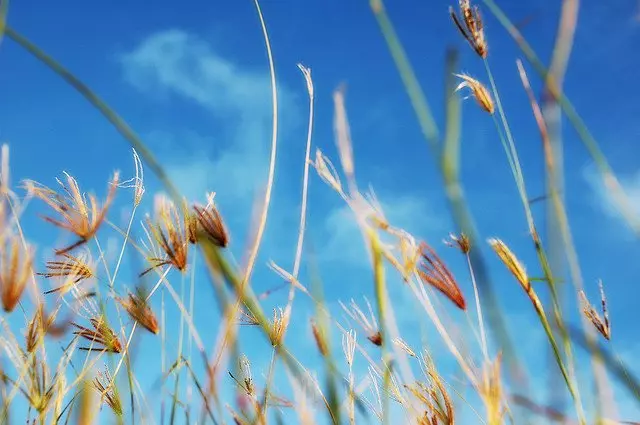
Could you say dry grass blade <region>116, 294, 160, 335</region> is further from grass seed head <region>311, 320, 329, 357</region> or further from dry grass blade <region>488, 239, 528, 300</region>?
dry grass blade <region>488, 239, 528, 300</region>

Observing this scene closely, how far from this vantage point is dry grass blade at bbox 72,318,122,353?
1.49 m

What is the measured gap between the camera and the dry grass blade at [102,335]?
1.49 m

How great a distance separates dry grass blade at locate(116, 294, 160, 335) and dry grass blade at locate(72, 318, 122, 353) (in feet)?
0.69

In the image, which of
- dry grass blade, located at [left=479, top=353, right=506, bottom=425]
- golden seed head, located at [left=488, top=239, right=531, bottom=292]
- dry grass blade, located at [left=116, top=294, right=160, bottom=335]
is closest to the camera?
dry grass blade, located at [left=479, top=353, right=506, bottom=425]

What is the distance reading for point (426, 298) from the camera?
1113mm

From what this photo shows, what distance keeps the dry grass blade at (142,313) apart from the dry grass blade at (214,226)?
0.85 ft

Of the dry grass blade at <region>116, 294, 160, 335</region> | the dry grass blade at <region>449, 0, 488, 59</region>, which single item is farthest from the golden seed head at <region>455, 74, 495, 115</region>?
the dry grass blade at <region>116, 294, 160, 335</region>

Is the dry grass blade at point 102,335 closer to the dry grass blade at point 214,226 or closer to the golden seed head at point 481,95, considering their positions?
the dry grass blade at point 214,226

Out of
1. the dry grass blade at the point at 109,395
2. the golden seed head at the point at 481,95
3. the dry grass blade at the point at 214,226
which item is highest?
the golden seed head at the point at 481,95

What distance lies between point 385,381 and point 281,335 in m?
0.27

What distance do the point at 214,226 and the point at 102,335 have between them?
0.53 m

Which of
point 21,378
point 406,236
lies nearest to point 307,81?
point 406,236

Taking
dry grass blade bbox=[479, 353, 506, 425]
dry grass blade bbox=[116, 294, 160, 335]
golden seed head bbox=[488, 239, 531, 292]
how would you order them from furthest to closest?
1. dry grass blade bbox=[116, 294, 160, 335]
2. golden seed head bbox=[488, 239, 531, 292]
3. dry grass blade bbox=[479, 353, 506, 425]

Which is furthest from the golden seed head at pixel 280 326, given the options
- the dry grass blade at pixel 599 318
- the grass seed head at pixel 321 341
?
the dry grass blade at pixel 599 318
